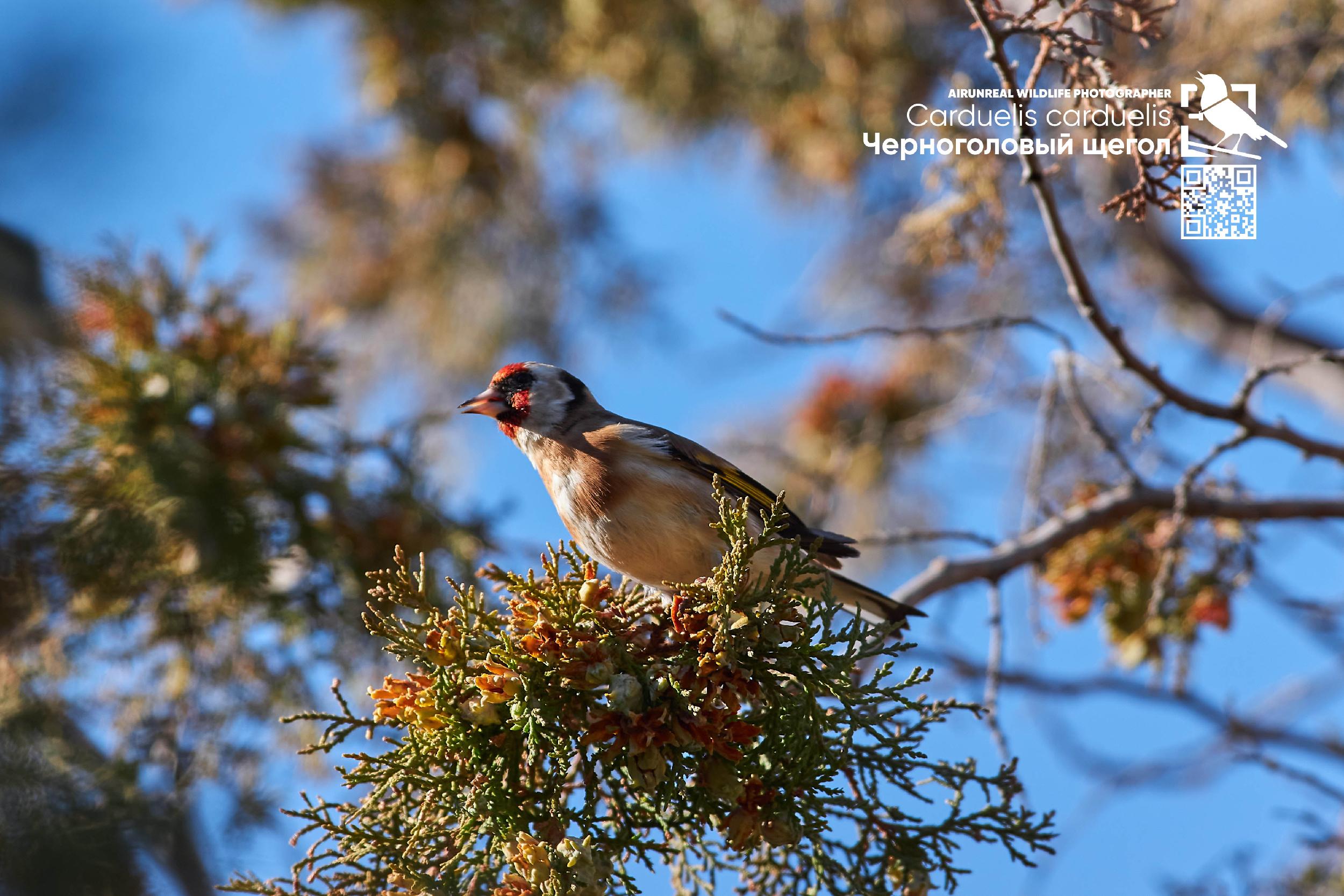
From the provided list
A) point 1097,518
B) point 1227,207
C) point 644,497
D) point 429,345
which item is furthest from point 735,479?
point 429,345

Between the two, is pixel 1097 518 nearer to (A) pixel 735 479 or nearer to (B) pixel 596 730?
(A) pixel 735 479

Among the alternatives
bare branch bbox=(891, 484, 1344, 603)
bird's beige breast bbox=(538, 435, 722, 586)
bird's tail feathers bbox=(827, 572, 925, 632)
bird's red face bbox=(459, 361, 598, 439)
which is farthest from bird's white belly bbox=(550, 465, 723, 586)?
bare branch bbox=(891, 484, 1344, 603)

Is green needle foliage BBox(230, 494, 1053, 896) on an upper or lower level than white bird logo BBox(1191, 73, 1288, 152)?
lower

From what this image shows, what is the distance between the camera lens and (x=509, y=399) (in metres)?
3.99

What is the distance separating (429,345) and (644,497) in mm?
4879

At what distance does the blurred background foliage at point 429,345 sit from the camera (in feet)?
12.8

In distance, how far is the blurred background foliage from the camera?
392 cm

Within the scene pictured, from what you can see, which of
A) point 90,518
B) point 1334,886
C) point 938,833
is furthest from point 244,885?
point 1334,886

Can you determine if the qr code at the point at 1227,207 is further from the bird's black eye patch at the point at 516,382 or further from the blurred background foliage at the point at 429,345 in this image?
the bird's black eye patch at the point at 516,382

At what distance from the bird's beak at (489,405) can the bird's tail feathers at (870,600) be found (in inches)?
53.7

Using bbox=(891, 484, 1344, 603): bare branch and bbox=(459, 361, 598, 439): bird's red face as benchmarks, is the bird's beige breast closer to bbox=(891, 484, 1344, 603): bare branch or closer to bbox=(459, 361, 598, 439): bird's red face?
bbox=(459, 361, 598, 439): bird's red face

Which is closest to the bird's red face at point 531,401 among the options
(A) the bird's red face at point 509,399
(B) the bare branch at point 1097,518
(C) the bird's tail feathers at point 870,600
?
(A) the bird's red face at point 509,399

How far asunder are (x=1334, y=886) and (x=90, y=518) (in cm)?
476

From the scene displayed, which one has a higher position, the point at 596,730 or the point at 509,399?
the point at 509,399
